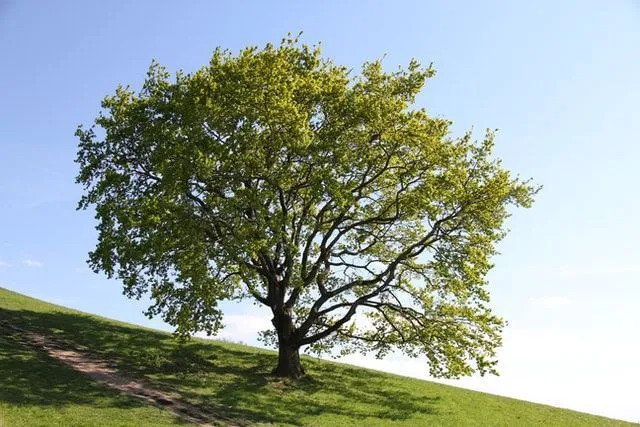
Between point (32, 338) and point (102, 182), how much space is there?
11097 millimetres

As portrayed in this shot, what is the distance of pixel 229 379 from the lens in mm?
34625

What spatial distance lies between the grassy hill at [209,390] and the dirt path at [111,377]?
691 millimetres

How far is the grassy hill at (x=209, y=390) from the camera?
85.5ft

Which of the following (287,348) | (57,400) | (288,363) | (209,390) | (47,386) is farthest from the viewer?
(287,348)

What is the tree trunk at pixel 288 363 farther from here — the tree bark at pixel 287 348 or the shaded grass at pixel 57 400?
the shaded grass at pixel 57 400

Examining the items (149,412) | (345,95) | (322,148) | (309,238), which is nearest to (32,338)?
(149,412)

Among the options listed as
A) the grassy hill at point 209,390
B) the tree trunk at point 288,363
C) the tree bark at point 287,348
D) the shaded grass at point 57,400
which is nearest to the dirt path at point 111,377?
the grassy hill at point 209,390

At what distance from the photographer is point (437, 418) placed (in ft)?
111

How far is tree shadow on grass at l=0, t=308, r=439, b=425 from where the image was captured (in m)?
29.8

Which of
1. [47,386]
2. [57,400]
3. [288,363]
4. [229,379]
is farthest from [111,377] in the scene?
[288,363]

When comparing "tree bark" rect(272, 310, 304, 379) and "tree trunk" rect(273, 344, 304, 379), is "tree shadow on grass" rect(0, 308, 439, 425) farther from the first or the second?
"tree bark" rect(272, 310, 304, 379)

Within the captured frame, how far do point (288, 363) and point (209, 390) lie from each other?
6674 mm

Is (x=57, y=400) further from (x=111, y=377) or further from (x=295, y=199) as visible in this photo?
(x=295, y=199)

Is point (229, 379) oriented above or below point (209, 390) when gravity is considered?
above
